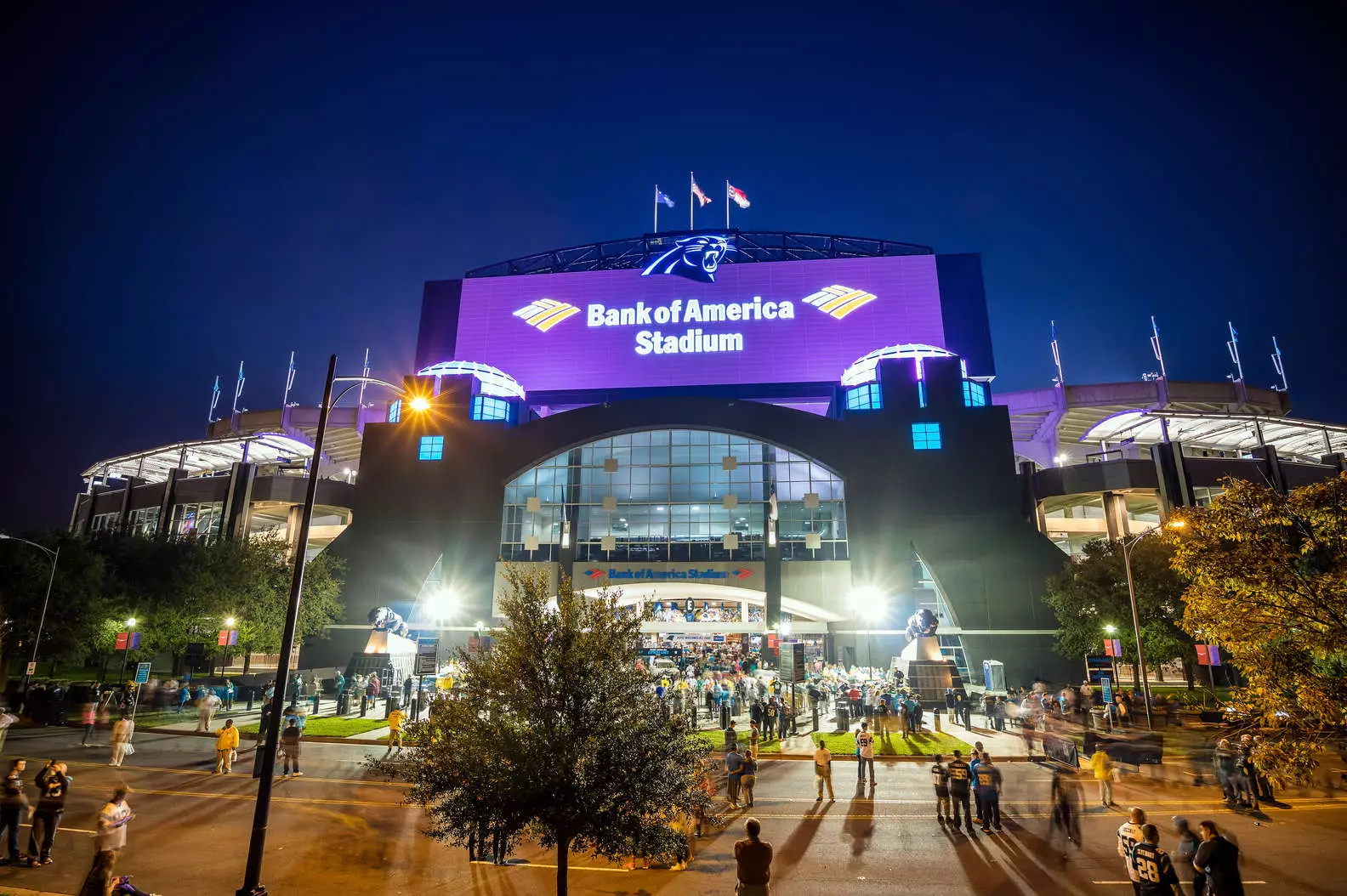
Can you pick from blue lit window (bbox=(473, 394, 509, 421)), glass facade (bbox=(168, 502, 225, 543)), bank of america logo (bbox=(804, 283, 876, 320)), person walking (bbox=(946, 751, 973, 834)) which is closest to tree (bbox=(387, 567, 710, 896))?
person walking (bbox=(946, 751, 973, 834))

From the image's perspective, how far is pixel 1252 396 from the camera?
61.9m

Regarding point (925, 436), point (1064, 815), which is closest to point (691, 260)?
point (925, 436)

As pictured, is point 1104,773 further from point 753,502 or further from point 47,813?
point 753,502

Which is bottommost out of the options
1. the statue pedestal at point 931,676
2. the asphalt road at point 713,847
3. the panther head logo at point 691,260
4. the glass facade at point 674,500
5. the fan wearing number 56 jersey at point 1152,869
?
the asphalt road at point 713,847

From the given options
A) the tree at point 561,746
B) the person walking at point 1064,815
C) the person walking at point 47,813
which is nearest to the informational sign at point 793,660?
the person walking at point 1064,815

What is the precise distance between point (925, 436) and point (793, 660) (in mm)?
21461

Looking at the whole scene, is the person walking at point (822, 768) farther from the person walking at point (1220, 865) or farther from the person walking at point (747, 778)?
the person walking at point (1220, 865)

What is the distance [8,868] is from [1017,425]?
73086 millimetres

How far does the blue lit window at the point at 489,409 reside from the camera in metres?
49.8

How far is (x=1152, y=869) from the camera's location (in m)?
9.03

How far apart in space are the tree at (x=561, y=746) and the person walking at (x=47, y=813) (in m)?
7.27

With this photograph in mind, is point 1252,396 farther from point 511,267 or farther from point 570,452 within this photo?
point 511,267

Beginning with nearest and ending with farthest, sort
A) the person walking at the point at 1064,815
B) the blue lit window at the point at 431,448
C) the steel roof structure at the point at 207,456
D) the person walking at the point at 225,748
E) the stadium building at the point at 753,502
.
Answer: the person walking at the point at 1064,815, the person walking at the point at 225,748, the stadium building at the point at 753,502, the blue lit window at the point at 431,448, the steel roof structure at the point at 207,456

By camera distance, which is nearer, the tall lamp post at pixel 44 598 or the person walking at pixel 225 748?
the person walking at pixel 225 748
